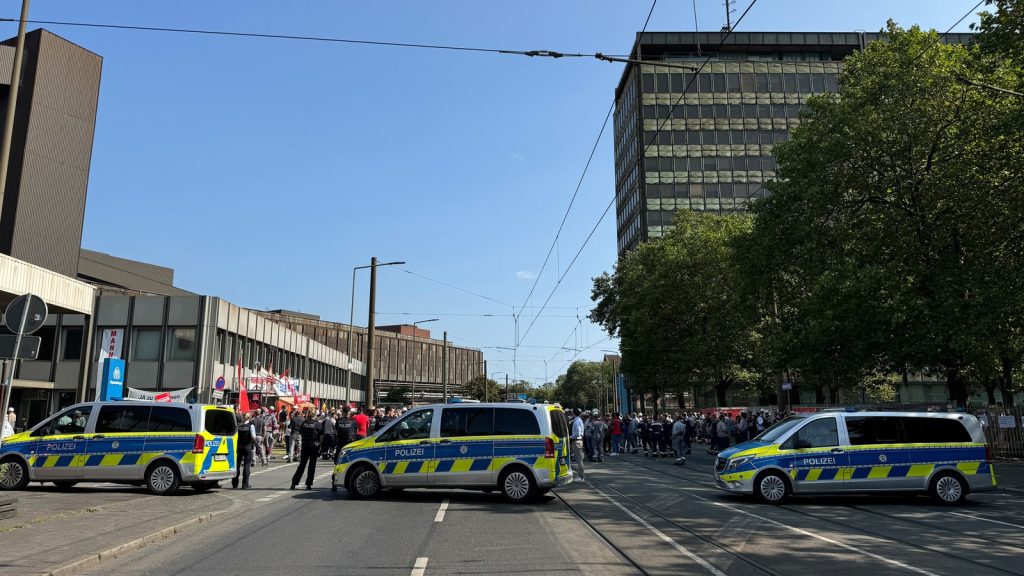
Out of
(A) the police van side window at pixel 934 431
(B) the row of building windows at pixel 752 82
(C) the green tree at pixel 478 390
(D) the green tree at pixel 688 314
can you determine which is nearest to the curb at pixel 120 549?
(A) the police van side window at pixel 934 431

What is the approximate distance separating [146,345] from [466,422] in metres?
31.4

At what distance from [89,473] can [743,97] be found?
7443 centimetres

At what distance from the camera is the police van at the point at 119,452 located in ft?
44.5

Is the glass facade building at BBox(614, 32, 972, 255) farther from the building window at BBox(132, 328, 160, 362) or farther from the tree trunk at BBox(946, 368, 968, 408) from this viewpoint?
the building window at BBox(132, 328, 160, 362)

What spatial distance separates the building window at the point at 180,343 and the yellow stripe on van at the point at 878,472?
3434 centimetres

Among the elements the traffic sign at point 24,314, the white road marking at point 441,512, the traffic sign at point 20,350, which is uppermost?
the traffic sign at point 24,314

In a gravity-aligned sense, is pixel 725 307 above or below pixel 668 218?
below

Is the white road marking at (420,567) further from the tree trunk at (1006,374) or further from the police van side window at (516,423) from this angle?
the tree trunk at (1006,374)

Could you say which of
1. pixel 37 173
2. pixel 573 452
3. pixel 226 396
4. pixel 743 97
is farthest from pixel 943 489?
pixel 743 97

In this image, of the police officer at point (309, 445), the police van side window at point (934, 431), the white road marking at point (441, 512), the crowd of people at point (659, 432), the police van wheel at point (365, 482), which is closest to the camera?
the white road marking at point (441, 512)

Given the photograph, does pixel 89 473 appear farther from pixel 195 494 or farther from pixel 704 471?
pixel 704 471

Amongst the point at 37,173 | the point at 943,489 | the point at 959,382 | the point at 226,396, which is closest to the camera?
the point at 943,489

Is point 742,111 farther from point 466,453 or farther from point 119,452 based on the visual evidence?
point 119,452

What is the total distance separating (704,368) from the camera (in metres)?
44.7
